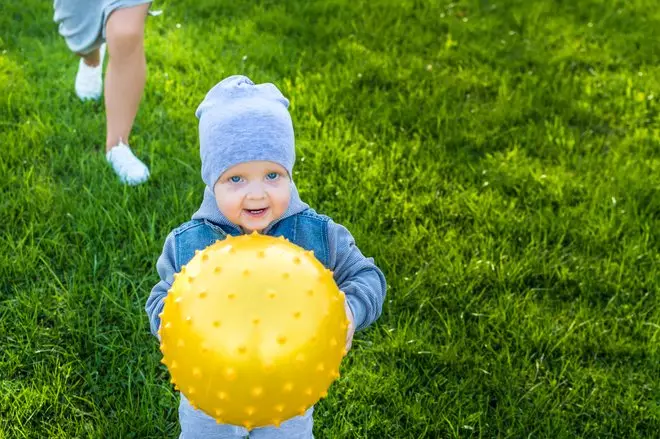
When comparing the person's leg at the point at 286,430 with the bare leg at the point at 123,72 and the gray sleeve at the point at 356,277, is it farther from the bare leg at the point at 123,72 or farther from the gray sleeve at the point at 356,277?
the bare leg at the point at 123,72

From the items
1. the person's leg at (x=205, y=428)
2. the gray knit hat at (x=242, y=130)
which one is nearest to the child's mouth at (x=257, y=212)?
the gray knit hat at (x=242, y=130)

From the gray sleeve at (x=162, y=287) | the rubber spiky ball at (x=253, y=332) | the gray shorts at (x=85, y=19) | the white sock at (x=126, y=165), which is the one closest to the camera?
the rubber spiky ball at (x=253, y=332)

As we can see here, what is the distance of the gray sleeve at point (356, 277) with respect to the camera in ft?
6.94

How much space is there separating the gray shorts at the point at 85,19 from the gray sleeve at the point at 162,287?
1.76m

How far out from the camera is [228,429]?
2.20m

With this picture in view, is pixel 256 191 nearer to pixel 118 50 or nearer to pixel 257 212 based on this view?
pixel 257 212

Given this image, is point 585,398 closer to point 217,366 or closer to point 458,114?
point 217,366

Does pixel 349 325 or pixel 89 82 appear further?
pixel 89 82

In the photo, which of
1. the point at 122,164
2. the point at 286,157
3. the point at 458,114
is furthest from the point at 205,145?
the point at 458,114

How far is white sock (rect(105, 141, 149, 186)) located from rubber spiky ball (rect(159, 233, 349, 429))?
6.33ft

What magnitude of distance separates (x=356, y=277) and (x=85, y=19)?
228 centimetres

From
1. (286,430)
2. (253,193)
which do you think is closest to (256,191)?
(253,193)

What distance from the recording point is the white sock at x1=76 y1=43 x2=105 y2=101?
427 cm

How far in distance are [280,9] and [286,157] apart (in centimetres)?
356
